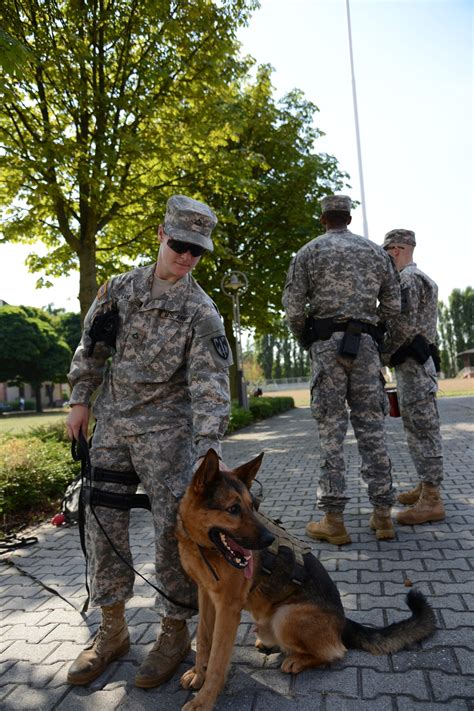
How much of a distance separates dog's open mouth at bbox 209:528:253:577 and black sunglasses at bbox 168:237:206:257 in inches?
59.2

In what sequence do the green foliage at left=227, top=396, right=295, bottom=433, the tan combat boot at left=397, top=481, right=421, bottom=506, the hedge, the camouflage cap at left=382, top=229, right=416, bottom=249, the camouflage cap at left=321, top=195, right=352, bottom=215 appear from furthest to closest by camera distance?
1. the green foliage at left=227, top=396, right=295, bottom=433
2. the hedge
3. the tan combat boot at left=397, top=481, right=421, bottom=506
4. the camouflage cap at left=382, top=229, right=416, bottom=249
5. the camouflage cap at left=321, top=195, right=352, bottom=215

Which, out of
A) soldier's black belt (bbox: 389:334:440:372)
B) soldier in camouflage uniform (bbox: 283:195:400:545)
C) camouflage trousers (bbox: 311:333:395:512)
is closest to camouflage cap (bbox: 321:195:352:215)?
soldier in camouflage uniform (bbox: 283:195:400:545)

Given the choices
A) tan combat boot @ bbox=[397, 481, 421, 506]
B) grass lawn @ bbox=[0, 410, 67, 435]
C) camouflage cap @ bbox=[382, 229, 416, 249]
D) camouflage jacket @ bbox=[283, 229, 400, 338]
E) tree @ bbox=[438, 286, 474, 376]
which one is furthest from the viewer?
tree @ bbox=[438, 286, 474, 376]

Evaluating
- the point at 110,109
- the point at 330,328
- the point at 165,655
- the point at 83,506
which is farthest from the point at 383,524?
the point at 110,109

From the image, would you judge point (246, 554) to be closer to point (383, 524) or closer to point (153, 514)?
point (153, 514)

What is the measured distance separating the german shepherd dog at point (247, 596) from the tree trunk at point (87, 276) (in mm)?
8084

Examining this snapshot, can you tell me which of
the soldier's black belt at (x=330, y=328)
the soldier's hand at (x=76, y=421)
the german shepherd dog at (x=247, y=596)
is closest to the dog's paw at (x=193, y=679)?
the german shepherd dog at (x=247, y=596)

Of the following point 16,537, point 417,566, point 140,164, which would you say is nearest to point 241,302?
point 140,164

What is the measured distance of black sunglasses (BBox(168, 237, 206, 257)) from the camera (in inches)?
112

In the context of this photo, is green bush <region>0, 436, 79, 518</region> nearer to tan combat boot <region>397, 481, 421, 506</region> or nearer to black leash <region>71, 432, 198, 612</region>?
black leash <region>71, 432, 198, 612</region>

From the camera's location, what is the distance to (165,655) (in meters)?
2.72

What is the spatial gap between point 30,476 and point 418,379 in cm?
483

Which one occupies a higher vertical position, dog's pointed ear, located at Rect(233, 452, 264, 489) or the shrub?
dog's pointed ear, located at Rect(233, 452, 264, 489)

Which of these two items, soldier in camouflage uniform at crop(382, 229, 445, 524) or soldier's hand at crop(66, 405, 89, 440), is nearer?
soldier's hand at crop(66, 405, 89, 440)
